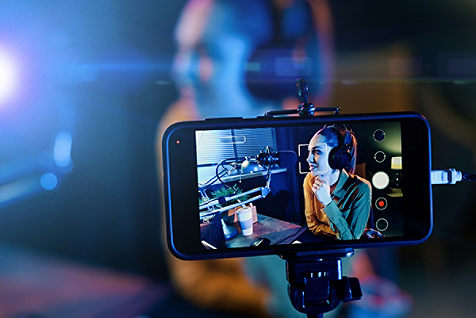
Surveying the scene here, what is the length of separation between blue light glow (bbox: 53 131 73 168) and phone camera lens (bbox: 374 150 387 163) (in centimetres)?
61

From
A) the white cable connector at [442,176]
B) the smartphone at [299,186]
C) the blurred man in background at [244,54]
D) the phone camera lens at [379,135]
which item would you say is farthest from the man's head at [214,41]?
the white cable connector at [442,176]

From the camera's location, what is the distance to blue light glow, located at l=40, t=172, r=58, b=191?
0.73m

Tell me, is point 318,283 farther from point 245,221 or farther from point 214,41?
point 214,41

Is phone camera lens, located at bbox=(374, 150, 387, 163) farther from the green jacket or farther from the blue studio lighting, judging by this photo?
the blue studio lighting

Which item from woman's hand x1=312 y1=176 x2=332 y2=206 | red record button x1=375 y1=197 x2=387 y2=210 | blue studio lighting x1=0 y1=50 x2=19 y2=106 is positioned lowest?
red record button x1=375 y1=197 x2=387 y2=210

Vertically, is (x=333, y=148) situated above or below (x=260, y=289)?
above

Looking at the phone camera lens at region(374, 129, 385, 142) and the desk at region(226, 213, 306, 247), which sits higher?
the phone camera lens at region(374, 129, 385, 142)

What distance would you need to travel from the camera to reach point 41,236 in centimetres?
73

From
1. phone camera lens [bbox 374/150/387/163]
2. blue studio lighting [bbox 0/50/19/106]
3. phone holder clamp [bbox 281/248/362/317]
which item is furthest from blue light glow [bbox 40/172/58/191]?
phone camera lens [bbox 374/150/387/163]

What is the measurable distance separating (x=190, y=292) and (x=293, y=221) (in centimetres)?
33

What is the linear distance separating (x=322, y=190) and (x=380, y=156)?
0.12m

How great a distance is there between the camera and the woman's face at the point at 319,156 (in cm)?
60

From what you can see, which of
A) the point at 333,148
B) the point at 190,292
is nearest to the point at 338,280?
the point at 333,148

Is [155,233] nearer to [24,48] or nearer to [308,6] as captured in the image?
[24,48]
